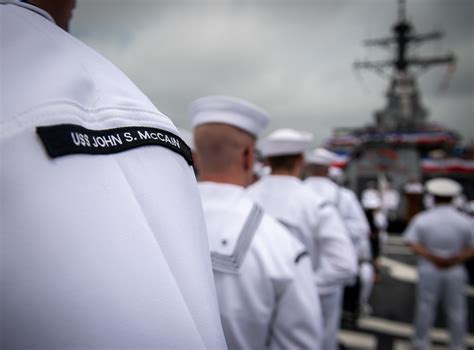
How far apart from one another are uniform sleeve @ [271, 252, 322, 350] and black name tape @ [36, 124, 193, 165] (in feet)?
3.48

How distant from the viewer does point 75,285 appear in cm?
36

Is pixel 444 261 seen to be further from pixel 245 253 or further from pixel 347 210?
pixel 245 253

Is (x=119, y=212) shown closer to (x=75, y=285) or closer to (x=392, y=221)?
(x=75, y=285)

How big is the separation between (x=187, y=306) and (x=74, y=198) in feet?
0.58

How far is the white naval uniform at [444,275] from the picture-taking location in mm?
3709

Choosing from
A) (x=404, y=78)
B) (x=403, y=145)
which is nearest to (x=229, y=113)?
(x=403, y=145)

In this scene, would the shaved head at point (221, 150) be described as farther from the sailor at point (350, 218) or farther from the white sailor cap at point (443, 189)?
the white sailor cap at point (443, 189)

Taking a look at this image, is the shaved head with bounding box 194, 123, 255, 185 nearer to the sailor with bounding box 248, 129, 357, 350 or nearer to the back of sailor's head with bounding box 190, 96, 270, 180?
the back of sailor's head with bounding box 190, 96, 270, 180

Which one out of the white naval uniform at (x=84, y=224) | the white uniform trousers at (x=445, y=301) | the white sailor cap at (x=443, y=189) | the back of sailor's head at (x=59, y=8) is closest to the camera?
the white naval uniform at (x=84, y=224)

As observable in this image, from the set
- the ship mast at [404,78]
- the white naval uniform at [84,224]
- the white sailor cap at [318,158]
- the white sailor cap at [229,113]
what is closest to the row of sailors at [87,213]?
the white naval uniform at [84,224]

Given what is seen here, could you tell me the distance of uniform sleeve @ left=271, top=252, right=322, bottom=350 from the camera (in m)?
1.43

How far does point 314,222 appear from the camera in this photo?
264 cm

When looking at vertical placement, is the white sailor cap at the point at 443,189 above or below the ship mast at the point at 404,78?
below

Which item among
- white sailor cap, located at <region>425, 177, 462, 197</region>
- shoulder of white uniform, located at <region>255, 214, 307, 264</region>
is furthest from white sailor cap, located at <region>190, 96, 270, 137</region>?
white sailor cap, located at <region>425, 177, 462, 197</region>
